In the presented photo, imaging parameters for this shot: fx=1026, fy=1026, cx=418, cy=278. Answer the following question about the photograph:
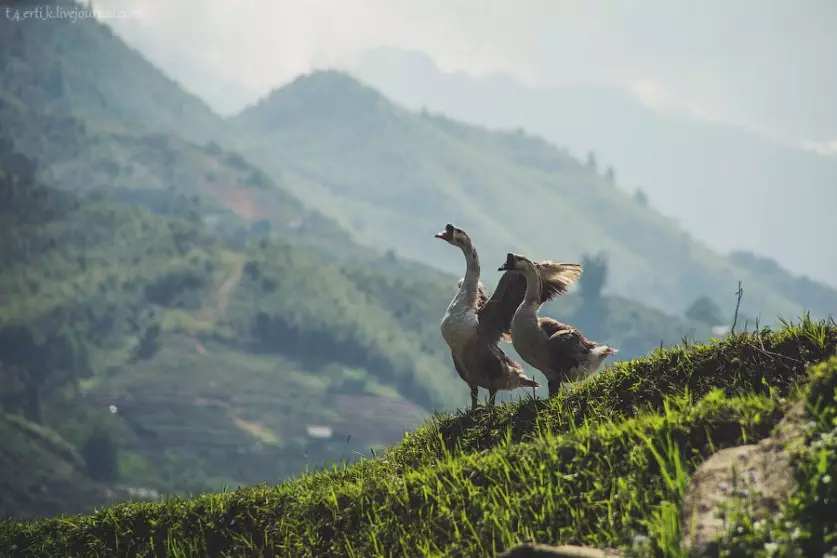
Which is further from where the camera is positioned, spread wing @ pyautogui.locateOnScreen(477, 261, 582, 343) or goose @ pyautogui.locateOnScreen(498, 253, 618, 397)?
spread wing @ pyautogui.locateOnScreen(477, 261, 582, 343)

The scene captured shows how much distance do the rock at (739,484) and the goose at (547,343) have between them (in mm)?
4091

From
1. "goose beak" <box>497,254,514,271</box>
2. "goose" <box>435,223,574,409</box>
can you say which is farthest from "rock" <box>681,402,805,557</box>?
"goose" <box>435,223,574,409</box>

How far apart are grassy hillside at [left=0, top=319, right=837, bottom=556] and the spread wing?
3.47ft

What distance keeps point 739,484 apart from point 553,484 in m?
2.19

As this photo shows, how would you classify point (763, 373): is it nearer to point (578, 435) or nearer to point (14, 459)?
point (578, 435)

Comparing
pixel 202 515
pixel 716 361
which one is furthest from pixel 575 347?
pixel 202 515

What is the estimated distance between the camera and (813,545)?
21.3 feet

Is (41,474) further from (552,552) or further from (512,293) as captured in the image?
(552,552)

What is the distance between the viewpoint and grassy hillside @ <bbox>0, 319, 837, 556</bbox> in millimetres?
7676

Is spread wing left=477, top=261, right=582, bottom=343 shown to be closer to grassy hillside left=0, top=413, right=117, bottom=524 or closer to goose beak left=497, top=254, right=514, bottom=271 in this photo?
goose beak left=497, top=254, right=514, bottom=271

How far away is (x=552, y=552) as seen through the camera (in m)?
6.99

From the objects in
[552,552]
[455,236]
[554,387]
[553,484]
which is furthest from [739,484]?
[455,236]

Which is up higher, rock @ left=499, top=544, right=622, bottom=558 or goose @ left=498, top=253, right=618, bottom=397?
goose @ left=498, top=253, right=618, bottom=397

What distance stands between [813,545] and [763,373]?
198 inches
